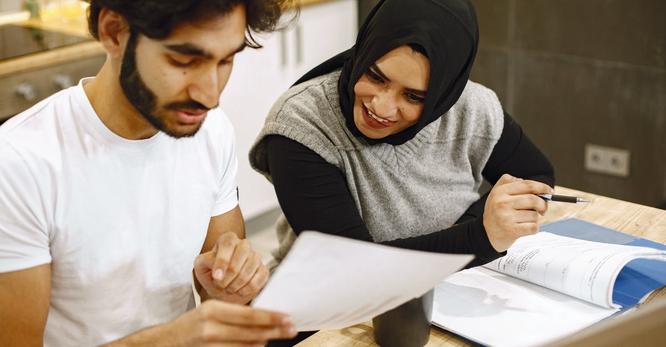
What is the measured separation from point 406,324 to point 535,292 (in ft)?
0.96

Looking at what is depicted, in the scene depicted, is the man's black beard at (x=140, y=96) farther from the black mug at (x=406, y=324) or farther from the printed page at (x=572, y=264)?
the printed page at (x=572, y=264)

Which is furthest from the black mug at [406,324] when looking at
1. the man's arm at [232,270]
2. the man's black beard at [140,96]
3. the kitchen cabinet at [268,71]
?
the kitchen cabinet at [268,71]

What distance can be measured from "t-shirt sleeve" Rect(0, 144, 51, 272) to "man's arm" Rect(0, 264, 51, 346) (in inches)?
0.5

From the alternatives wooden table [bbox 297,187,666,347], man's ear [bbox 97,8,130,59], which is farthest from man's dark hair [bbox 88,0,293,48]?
wooden table [bbox 297,187,666,347]

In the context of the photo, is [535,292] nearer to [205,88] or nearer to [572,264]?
[572,264]

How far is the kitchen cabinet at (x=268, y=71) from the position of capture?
3174mm

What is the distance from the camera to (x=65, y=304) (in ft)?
4.19

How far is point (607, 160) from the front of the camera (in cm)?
329

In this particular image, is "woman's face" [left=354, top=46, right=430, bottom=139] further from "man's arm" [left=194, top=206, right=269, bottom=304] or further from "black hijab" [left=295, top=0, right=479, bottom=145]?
"man's arm" [left=194, top=206, right=269, bottom=304]

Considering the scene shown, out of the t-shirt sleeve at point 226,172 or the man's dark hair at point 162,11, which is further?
the t-shirt sleeve at point 226,172

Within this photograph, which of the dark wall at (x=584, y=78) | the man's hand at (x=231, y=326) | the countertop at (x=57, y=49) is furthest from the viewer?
the dark wall at (x=584, y=78)

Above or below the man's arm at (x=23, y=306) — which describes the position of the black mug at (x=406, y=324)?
below

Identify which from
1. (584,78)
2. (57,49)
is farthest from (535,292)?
(584,78)

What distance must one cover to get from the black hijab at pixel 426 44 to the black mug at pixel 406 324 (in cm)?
46
